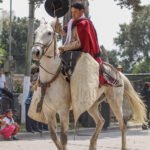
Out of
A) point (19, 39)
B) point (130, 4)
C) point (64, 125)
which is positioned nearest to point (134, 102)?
point (64, 125)

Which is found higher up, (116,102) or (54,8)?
(54,8)

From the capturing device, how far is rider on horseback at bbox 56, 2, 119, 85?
9.98 m

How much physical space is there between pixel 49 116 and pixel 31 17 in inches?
480

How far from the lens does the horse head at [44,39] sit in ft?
30.5

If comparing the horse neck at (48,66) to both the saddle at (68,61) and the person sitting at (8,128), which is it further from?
the person sitting at (8,128)

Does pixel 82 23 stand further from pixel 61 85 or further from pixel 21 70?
pixel 21 70

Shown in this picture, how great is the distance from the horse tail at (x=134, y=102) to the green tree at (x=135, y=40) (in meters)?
Answer: 55.8

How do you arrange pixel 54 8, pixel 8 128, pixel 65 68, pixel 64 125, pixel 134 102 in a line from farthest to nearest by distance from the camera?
1. pixel 8 128
2. pixel 134 102
3. pixel 54 8
4. pixel 65 68
5. pixel 64 125

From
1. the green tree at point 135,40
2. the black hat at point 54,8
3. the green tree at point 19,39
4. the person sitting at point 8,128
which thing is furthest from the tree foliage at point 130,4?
the green tree at point 19,39

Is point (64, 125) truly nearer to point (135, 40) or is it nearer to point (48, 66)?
point (48, 66)

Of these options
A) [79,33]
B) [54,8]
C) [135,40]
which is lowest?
[79,33]

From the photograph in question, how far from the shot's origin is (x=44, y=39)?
952cm

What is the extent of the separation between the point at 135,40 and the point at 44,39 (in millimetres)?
61765

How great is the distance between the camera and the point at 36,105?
396 inches
